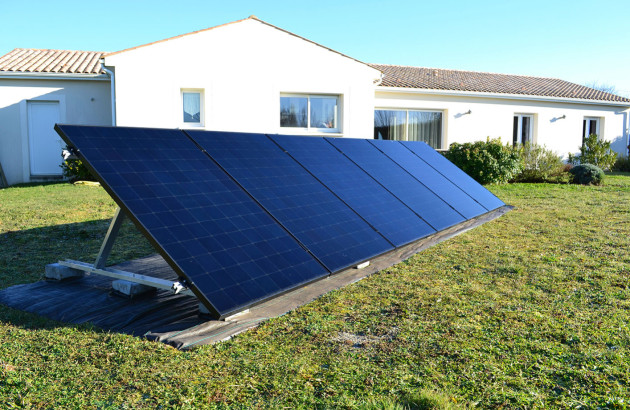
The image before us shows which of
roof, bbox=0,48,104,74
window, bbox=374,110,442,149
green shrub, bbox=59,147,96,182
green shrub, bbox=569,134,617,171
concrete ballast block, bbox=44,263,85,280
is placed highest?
roof, bbox=0,48,104,74

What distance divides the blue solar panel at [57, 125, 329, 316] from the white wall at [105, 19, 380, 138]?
11.2 metres

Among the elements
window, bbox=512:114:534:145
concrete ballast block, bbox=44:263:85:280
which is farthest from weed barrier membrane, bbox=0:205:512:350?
window, bbox=512:114:534:145

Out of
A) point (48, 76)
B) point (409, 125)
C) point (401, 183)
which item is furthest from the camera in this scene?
point (409, 125)

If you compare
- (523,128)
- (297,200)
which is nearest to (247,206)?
(297,200)

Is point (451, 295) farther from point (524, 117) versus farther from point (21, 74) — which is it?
point (524, 117)

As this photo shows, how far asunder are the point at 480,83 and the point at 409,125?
501 cm

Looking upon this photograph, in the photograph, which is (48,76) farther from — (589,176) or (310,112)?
(589,176)

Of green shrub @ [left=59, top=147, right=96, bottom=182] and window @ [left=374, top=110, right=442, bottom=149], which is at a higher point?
window @ [left=374, top=110, right=442, bottom=149]

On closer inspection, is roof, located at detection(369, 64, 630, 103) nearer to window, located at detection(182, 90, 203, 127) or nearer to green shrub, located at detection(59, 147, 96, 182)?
window, located at detection(182, 90, 203, 127)

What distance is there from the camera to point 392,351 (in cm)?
343

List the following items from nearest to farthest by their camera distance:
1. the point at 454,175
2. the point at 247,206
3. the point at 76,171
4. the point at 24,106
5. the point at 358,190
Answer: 1. the point at 247,206
2. the point at 358,190
3. the point at 454,175
4. the point at 76,171
5. the point at 24,106

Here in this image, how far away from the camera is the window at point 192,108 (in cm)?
1577

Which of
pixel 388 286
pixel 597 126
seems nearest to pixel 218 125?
pixel 388 286

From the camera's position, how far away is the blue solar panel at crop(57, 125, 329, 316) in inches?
138
